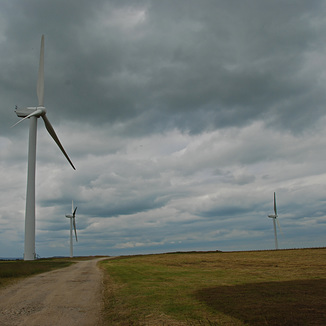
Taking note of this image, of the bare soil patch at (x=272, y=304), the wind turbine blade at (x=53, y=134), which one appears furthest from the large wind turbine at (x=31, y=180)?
the bare soil patch at (x=272, y=304)

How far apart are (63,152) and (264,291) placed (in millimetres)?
62080

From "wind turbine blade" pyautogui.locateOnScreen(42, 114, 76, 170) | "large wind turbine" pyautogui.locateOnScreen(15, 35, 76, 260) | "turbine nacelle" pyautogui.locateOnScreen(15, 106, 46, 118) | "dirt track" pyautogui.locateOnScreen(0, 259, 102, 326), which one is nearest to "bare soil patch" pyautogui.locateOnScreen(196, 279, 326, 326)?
"dirt track" pyautogui.locateOnScreen(0, 259, 102, 326)

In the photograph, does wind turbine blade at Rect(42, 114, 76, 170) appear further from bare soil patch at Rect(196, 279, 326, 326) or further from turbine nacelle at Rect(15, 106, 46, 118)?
bare soil patch at Rect(196, 279, 326, 326)

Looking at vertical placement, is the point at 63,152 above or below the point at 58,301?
above

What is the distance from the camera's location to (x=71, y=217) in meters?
142

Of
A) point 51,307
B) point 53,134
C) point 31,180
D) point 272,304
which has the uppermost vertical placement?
point 53,134

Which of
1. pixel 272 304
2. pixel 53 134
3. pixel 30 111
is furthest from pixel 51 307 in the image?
Result: pixel 30 111

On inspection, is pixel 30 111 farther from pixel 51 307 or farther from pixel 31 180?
pixel 51 307

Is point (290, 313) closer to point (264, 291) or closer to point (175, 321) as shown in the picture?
point (175, 321)

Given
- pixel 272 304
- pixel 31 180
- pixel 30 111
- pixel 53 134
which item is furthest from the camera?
pixel 30 111

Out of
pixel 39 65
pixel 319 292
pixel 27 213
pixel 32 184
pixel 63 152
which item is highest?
pixel 39 65

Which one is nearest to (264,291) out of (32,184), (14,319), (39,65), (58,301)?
(58,301)

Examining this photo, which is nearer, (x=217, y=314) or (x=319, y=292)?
(x=217, y=314)

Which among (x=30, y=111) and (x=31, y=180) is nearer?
(x=31, y=180)
